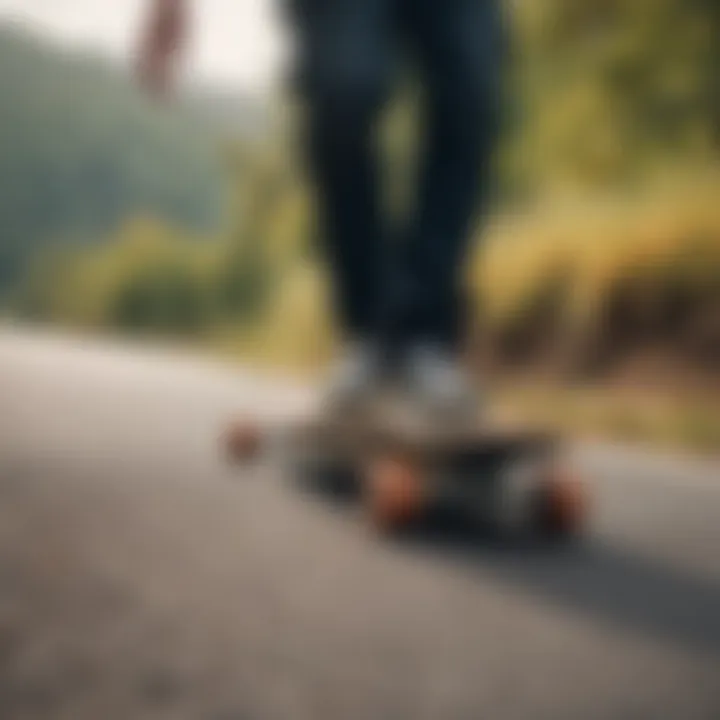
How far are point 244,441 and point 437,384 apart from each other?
0.50 ft

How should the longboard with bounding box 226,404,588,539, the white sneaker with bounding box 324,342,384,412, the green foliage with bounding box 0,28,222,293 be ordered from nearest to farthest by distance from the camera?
1. the green foliage with bounding box 0,28,222,293
2. the longboard with bounding box 226,404,588,539
3. the white sneaker with bounding box 324,342,384,412

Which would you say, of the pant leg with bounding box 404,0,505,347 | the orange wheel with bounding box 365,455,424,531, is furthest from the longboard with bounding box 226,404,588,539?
the pant leg with bounding box 404,0,505,347

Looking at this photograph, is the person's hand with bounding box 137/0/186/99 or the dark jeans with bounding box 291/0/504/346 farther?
the dark jeans with bounding box 291/0/504/346

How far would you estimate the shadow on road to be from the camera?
562mm

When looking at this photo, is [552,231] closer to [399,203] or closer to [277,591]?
[399,203]

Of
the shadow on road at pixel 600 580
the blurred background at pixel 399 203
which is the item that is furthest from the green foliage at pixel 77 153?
the shadow on road at pixel 600 580

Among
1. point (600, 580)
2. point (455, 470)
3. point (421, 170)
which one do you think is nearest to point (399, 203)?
point (421, 170)

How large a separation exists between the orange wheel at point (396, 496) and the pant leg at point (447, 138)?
0.17m

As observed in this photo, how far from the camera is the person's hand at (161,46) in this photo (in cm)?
66

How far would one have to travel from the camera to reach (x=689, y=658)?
0.51m

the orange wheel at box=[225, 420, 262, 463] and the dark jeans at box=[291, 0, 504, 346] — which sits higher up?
the dark jeans at box=[291, 0, 504, 346]

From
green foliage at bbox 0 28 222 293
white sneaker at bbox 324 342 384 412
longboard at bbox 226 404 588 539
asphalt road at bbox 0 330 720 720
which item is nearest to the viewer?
asphalt road at bbox 0 330 720 720

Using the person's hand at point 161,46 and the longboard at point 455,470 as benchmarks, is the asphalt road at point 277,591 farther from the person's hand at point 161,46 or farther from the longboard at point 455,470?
the person's hand at point 161,46

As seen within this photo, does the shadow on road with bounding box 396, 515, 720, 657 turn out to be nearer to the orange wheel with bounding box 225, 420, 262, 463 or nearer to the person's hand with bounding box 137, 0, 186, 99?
the orange wheel with bounding box 225, 420, 262, 463
